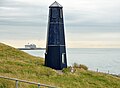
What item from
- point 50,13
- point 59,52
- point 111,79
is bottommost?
point 111,79

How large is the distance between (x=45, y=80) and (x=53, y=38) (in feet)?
20.2

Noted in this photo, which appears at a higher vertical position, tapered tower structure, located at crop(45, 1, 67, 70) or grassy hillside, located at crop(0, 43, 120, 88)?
tapered tower structure, located at crop(45, 1, 67, 70)

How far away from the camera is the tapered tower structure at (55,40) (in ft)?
100

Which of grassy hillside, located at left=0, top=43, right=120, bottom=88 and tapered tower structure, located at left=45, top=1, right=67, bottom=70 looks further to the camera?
tapered tower structure, located at left=45, top=1, right=67, bottom=70

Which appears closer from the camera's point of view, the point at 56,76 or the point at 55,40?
the point at 56,76

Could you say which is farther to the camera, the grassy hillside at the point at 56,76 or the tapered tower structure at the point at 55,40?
the tapered tower structure at the point at 55,40

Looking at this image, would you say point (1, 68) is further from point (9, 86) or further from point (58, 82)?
point (9, 86)

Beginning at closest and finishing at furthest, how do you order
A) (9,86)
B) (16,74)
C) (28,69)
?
(9,86), (16,74), (28,69)

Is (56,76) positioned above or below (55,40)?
below

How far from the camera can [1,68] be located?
1025 inches

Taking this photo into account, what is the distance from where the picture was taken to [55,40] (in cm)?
3055

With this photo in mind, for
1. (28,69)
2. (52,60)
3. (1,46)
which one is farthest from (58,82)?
(1,46)

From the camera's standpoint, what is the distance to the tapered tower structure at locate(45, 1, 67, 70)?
30562mm

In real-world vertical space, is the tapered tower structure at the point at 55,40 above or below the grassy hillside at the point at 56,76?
above
